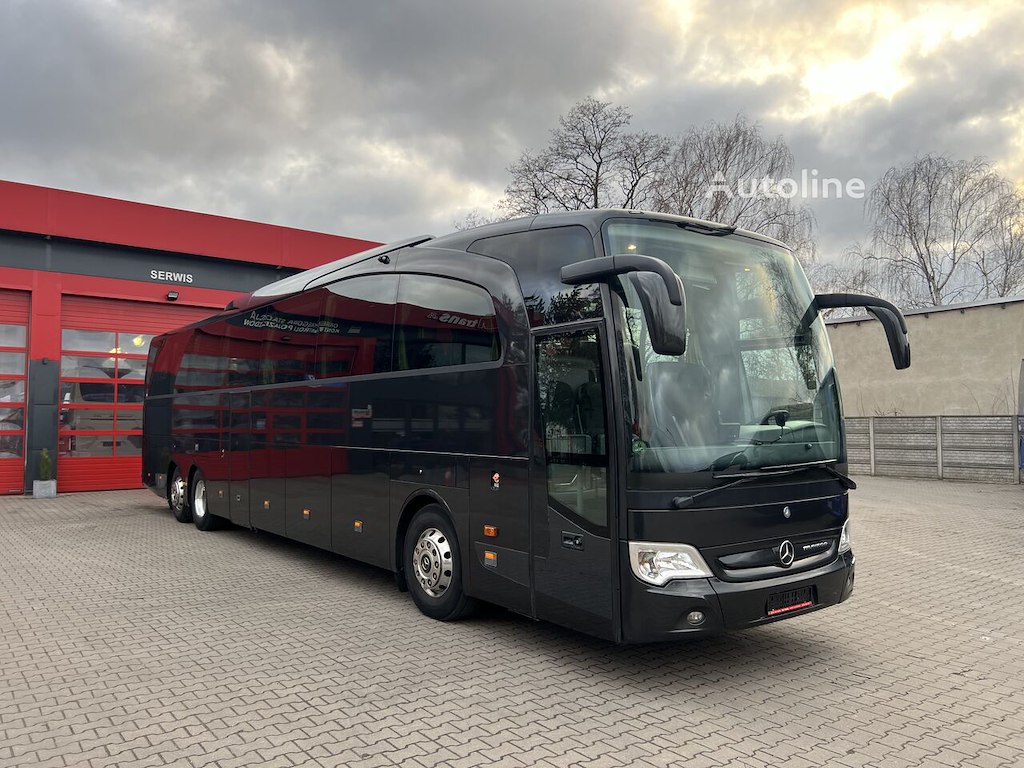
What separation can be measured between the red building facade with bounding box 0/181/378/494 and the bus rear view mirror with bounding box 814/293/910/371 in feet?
48.3

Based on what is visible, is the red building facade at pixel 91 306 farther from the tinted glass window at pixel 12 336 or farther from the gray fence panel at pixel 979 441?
the gray fence panel at pixel 979 441

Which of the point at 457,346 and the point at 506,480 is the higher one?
the point at 457,346

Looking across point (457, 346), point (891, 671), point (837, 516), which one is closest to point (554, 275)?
point (457, 346)

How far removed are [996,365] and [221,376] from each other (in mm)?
20311

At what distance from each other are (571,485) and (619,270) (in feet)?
4.76

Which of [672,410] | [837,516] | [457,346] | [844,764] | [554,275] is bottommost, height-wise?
[844,764]

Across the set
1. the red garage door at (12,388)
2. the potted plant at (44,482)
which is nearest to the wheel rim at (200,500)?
the potted plant at (44,482)

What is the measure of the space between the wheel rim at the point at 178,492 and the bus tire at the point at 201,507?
1.66 feet

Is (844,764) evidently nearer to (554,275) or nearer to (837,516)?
(837,516)

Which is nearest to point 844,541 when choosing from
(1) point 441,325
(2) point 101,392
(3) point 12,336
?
(1) point 441,325

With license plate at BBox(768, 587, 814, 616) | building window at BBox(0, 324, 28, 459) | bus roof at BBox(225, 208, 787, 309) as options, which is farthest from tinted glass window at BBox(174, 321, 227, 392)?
license plate at BBox(768, 587, 814, 616)

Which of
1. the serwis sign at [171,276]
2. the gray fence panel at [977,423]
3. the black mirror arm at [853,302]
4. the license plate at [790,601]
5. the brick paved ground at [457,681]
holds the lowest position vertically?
the brick paved ground at [457,681]

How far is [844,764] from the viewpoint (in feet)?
12.5

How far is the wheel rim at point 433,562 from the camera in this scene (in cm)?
641
